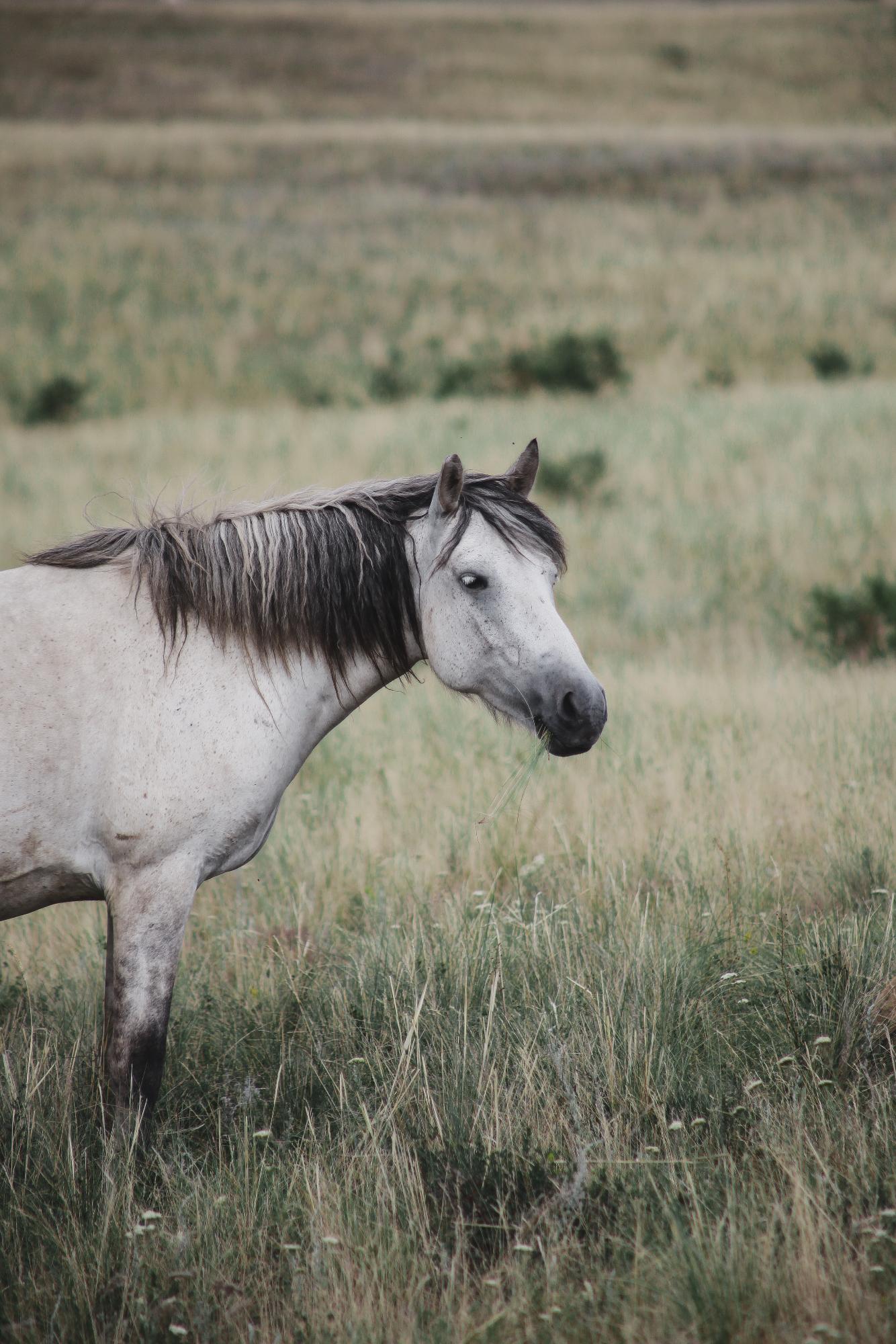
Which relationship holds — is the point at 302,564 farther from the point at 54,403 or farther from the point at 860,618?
the point at 54,403

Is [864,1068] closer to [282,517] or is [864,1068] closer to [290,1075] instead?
[290,1075]

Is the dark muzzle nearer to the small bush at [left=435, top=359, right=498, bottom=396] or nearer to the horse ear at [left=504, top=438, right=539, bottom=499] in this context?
the horse ear at [left=504, top=438, right=539, bottom=499]

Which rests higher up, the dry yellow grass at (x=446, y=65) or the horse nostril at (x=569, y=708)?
the dry yellow grass at (x=446, y=65)

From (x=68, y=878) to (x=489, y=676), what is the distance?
1.34 metres

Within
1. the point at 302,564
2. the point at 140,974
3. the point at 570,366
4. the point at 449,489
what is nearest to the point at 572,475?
the point at 570,366

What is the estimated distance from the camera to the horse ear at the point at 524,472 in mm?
3084

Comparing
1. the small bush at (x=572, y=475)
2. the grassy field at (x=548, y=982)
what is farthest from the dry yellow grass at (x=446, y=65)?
the small bush at (x=572, y=475)

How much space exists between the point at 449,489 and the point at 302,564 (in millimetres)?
550

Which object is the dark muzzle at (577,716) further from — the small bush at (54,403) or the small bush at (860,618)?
the small bush at (54,403)

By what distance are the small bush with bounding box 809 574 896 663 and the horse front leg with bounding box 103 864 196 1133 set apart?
644 centimetres

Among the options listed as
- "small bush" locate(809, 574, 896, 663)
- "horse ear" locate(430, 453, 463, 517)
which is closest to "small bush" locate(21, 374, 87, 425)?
"small bush" locate(809, 574, 896, 663)

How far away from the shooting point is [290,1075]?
10.2 feet

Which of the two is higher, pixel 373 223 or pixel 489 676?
pixel 373 223

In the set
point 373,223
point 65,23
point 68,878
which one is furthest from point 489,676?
point 65,23
